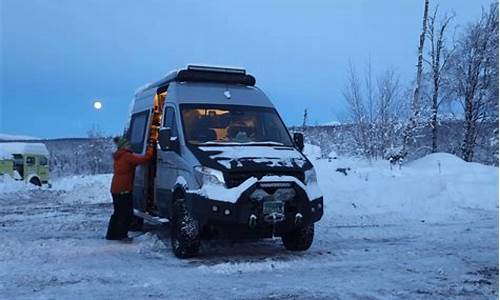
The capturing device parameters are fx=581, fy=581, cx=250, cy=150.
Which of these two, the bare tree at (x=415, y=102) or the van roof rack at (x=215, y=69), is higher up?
the bare tree at (x=415, y=102)

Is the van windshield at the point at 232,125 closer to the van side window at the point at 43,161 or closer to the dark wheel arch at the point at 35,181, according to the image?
the dark wheel arch at the point at 35,181

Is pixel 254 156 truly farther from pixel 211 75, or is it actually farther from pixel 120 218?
pixel 120 218

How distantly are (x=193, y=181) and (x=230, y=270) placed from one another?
1.45 meters

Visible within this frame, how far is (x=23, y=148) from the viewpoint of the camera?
34500mm

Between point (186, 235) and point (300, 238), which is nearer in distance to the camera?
point (186, 235)

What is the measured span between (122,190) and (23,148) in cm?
2637

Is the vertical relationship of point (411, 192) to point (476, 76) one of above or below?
below

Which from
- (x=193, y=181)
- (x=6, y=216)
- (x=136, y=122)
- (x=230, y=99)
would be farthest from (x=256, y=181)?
(x=6, y=216)

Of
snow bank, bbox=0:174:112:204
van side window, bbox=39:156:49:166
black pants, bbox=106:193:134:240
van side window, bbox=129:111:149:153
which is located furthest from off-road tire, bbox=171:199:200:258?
van side window, bbox=39:156:49:166

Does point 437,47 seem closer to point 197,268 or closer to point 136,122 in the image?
point 136,122

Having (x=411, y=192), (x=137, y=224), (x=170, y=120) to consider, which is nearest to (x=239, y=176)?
(x=170, y=120)

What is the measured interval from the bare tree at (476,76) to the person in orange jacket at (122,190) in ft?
93.3

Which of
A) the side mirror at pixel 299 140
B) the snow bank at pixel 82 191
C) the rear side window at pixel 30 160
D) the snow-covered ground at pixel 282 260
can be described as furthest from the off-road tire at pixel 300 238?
the rear side window at pixel 30 160

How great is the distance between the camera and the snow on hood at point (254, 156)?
27.2 feet
